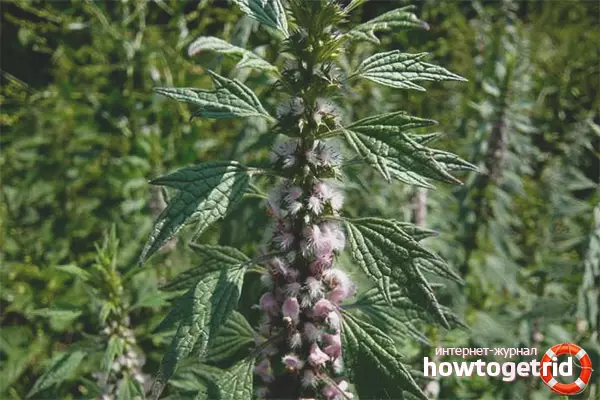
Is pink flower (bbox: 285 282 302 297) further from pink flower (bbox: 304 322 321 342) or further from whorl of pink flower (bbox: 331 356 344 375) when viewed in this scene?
whorl of pink flower (bbox: 331 356 344 375)

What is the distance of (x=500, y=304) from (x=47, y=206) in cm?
294

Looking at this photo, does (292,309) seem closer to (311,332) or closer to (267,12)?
(311,332)

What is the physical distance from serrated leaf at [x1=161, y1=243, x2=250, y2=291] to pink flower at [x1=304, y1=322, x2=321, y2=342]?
22 cm

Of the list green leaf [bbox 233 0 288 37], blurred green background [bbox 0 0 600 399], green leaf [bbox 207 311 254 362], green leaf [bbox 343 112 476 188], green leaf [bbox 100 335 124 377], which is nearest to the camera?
green leaf [bbox 343 112 476 188]

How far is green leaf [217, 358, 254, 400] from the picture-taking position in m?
1.50

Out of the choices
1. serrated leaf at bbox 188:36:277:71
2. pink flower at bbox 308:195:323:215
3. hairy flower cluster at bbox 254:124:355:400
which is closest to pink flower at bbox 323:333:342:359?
hairy flower cluster at bbox 254:124:355:400

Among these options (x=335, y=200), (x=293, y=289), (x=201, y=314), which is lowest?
(x=201, y=314)

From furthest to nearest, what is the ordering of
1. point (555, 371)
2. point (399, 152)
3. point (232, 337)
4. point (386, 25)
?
point (555, 371) → point (232, 337) → point (386, 25) → point (399, 152)

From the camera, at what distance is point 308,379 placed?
1561 millimetres

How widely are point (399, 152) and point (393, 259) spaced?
221 mm

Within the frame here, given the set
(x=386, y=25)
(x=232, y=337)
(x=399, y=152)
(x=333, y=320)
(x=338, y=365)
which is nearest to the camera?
(x=399, y=152)

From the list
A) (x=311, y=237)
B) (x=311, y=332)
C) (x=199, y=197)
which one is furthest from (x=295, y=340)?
(x=199, y=197)

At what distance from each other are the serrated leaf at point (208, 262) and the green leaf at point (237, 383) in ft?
0.78

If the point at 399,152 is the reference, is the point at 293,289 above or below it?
below
